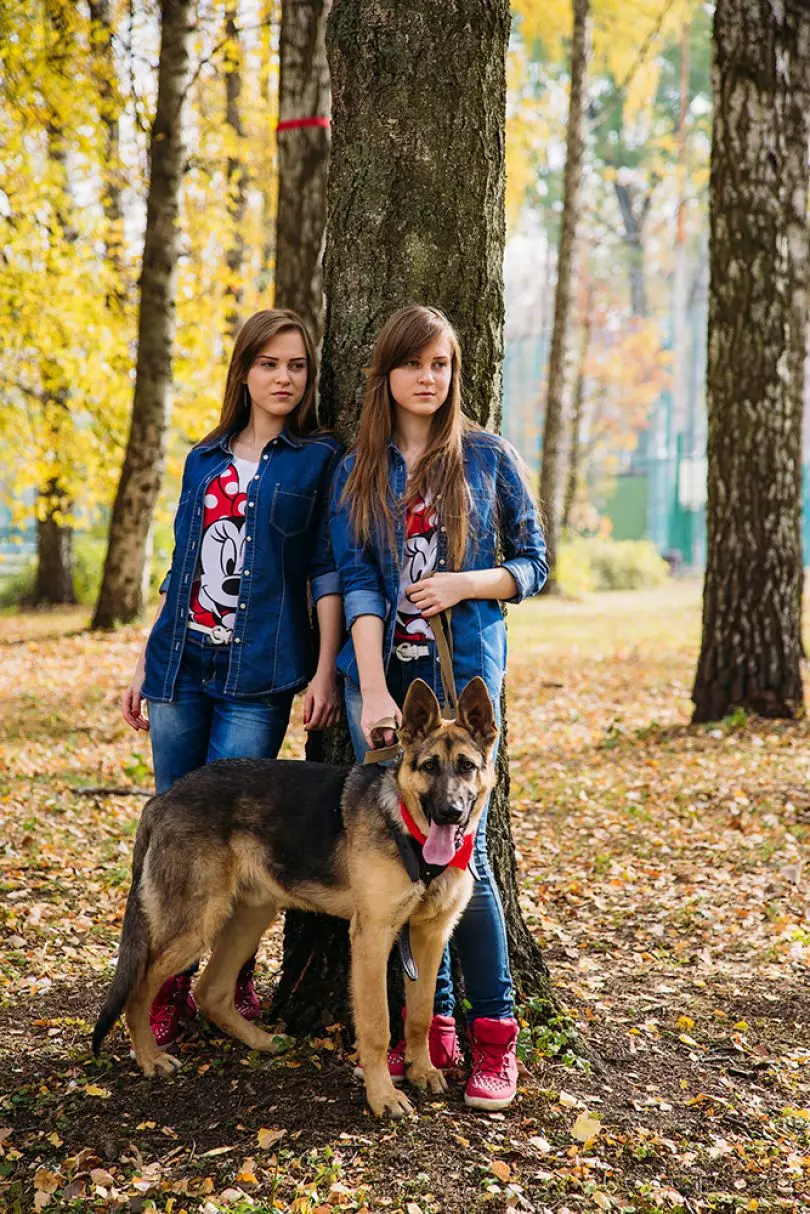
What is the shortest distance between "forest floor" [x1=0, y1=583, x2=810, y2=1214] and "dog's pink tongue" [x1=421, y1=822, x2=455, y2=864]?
893 mm

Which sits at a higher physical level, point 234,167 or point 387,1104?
point 234,167

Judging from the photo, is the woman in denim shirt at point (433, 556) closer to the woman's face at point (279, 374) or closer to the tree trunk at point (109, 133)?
the woman's face at point (279, 374)

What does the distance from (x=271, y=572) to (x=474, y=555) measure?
76 centimetres

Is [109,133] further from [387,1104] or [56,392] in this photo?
[387,1104]

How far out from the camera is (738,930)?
563 centimetres

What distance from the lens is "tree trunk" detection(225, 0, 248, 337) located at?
14367mm

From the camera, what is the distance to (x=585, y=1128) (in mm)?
3699

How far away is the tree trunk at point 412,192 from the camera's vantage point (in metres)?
4.23

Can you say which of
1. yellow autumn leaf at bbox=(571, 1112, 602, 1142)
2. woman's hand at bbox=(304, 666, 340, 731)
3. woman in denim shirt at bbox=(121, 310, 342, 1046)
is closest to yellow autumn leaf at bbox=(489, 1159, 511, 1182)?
yellow autumn leaf at bbox=(571, 1112, 602, 1142)

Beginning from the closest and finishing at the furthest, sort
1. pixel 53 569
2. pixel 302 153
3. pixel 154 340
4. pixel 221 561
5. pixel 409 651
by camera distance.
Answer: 1. pixel 409 651
2. pixel 221 561
3. pixel 302 153
4. pixel 154 340
5. pixel 53 569

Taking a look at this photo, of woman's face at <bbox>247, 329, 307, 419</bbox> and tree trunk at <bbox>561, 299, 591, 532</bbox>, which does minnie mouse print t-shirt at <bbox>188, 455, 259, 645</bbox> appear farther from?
tree trunk at <bbox>561, 299, 591, 532</bbox>

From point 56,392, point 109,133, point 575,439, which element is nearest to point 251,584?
point 109,133

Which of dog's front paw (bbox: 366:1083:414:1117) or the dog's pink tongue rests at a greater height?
the dog's pink tongue

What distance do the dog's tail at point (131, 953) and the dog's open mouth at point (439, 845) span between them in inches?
42.7
